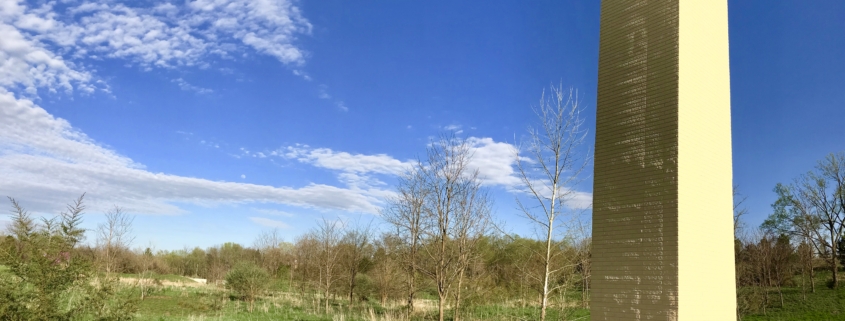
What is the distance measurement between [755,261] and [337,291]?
2023 centimetres

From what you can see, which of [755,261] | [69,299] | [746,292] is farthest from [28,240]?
[755,261]

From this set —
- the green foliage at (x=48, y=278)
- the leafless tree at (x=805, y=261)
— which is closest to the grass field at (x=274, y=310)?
the green foliage at (x=48, y=278)

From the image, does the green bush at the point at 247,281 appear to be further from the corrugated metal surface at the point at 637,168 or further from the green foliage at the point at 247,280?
the corrugated metal surface at the point at 637,168

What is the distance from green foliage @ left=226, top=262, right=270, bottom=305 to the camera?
22.3 meters

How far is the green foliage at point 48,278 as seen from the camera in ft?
29.0

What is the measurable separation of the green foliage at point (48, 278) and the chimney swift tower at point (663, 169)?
8416 mm

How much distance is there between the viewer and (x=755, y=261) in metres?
26.3

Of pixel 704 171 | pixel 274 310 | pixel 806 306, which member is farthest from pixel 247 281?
pixel 806 306

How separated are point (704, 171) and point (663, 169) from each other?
32.9 inches

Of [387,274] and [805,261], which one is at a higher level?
[805,261]

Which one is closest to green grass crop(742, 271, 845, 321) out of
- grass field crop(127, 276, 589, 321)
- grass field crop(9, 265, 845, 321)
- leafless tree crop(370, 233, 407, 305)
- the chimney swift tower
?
grass field crop(9, 265, 845, 321)

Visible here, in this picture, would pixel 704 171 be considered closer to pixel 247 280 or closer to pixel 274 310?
pixel 274 310

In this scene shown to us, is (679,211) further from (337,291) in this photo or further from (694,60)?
(337,291)

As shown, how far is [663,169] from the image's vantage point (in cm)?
734
